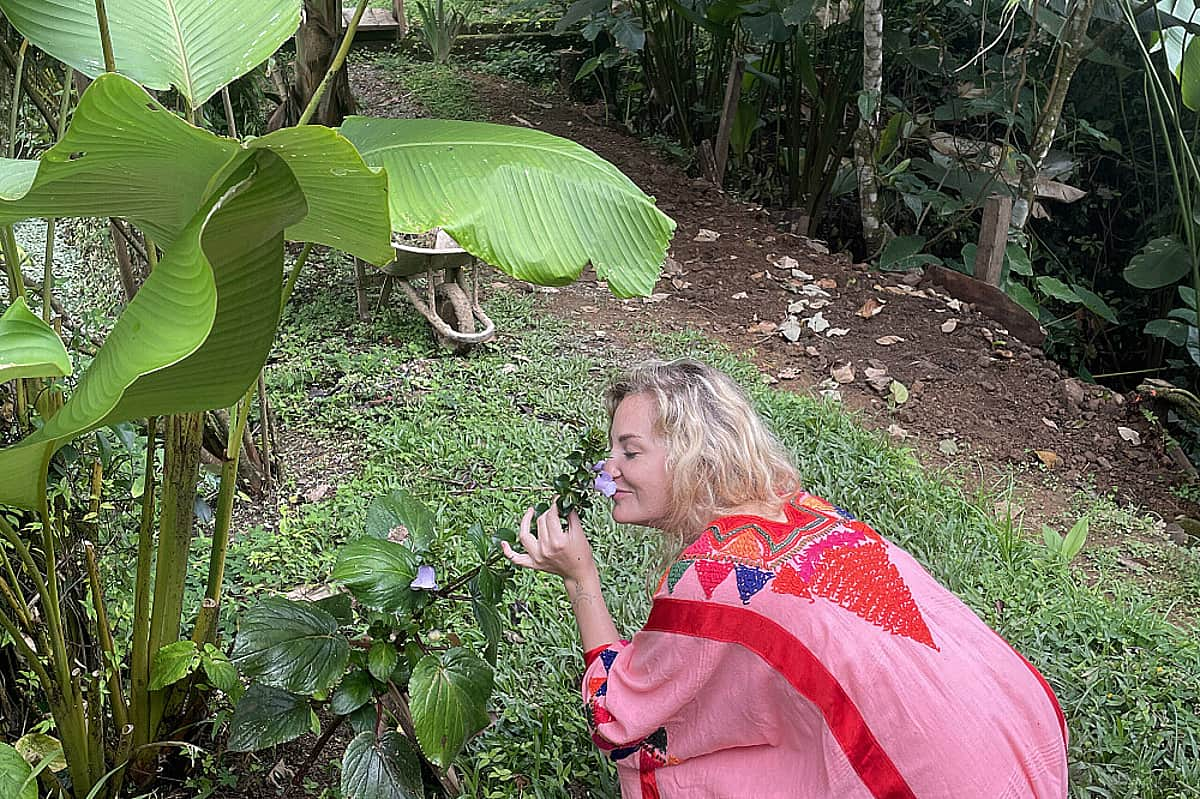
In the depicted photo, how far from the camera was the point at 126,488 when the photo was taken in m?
2.26

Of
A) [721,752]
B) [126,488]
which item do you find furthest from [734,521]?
[126,488]

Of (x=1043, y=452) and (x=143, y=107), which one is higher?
(x=143, y=107)

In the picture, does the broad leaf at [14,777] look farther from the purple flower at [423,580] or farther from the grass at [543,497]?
the grass at [543,497]

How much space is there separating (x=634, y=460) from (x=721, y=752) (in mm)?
437

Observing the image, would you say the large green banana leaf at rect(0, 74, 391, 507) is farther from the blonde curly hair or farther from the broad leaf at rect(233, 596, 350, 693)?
the blonde curly hair

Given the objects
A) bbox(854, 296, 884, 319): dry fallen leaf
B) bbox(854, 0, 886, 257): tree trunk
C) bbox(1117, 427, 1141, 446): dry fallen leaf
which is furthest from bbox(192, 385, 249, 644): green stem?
bbox(854, 0, 886, 257): tree trunk

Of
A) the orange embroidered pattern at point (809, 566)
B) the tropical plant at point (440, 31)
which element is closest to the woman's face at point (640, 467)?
the orange embroidered pattern at point (809, 566)

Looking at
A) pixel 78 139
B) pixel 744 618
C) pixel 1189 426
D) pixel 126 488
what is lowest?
pixel 1189 426

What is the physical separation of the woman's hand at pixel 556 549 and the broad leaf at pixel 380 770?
33cm

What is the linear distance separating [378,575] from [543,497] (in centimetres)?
128

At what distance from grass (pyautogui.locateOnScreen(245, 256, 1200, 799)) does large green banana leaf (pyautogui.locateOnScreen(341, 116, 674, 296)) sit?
927 millimetres

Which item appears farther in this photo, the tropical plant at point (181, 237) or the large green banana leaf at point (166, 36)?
the large green banana leaf at point (166, 36)

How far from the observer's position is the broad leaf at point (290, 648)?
148cm

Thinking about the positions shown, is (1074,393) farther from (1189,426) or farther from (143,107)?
(143,107)
